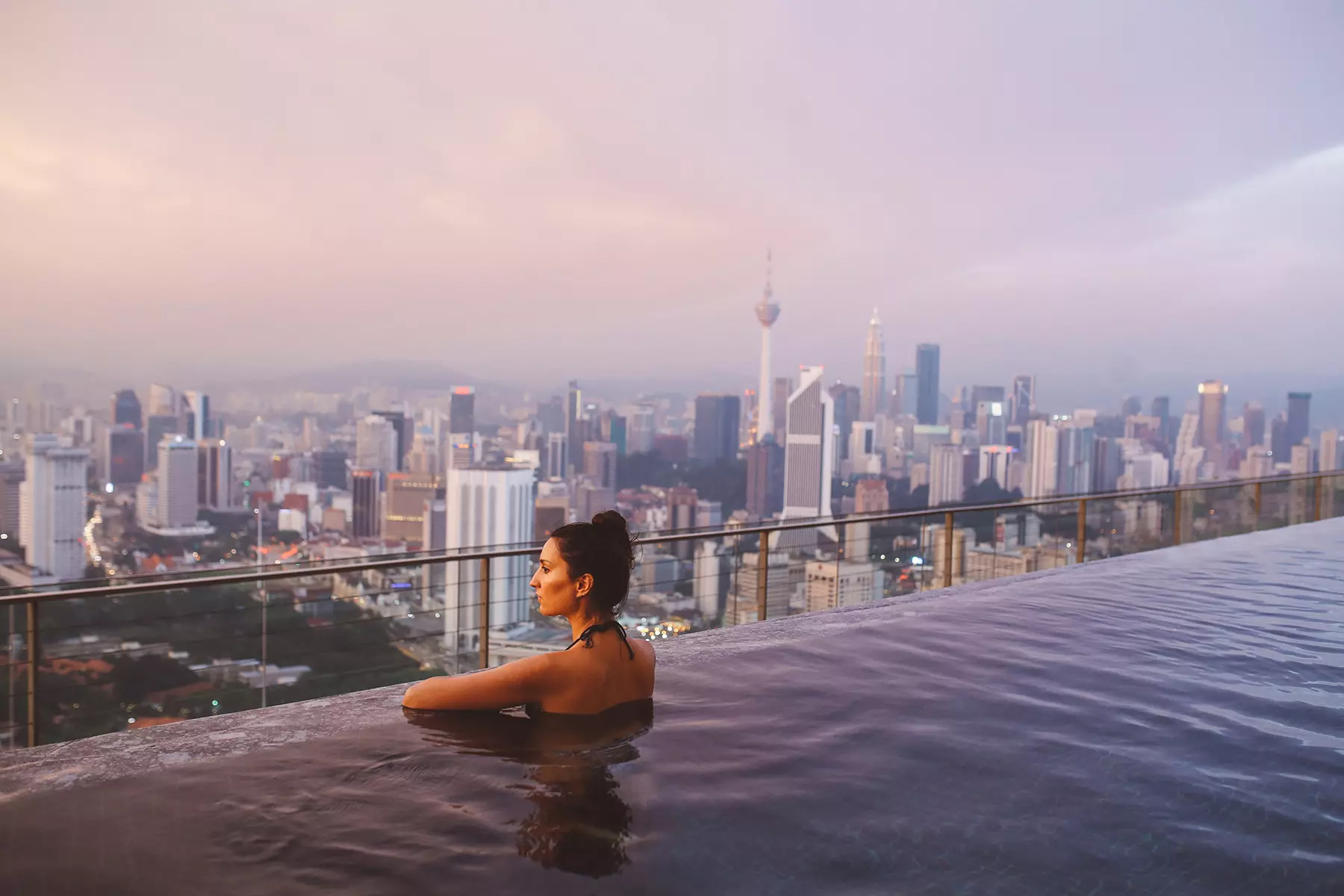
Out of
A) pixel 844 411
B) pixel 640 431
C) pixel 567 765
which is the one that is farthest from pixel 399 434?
pixel 567 765

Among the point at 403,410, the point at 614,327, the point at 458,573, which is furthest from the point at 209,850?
the point at 614,327

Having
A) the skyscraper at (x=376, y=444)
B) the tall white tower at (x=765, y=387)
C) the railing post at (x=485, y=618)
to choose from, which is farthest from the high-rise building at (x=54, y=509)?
the tall white tower at (x=765, y=387)

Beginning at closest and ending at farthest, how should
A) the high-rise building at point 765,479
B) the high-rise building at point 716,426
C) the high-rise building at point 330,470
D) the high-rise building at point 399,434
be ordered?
the high-rise building at point 765,479
the high-rise building at point 330,470
the high-rise building at point 399,434
the high-rise building at point 716,426

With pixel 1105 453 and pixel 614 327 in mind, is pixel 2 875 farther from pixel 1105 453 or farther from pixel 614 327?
pixel 614 327

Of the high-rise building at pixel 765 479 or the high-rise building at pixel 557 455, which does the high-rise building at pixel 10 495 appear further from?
the high-rise building at pixel 765 479

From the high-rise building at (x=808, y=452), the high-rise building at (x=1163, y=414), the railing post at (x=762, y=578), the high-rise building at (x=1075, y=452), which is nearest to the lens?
the railing post at (x=762, y=578)

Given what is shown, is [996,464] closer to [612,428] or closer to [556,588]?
[612,428]
